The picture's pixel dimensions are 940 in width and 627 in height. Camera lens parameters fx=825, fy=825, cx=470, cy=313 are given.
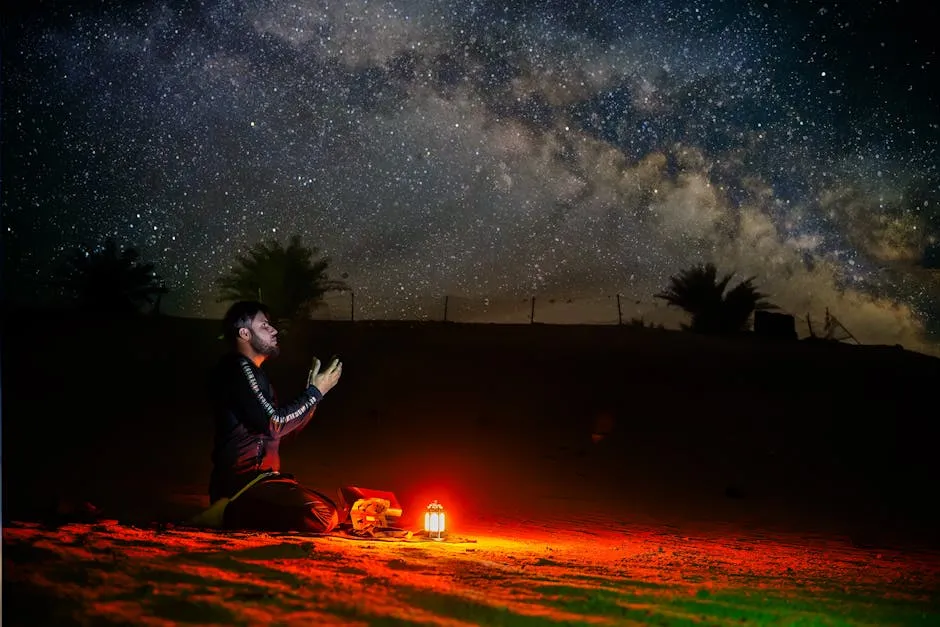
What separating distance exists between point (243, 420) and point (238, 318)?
2.99ft

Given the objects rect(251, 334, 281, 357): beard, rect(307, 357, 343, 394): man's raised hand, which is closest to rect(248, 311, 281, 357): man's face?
rect(251, 334, 281, 357): beard

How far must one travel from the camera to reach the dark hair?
7.21 meters

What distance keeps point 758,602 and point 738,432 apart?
15304 mm

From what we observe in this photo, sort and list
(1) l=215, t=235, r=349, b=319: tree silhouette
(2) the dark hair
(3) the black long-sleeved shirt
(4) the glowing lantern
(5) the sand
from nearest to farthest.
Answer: (5) the sand → (3) the black long-sleeved shirt → (2) the dark hair → (4) the glowing lantern → (1) l=215, t=235, r=349, b=319: tree silhouette

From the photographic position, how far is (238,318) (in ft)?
23.8

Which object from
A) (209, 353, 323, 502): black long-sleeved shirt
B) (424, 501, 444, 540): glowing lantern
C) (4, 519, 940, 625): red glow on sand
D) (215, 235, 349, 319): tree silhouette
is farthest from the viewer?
(215, 235, 349, 319): tree silhouette

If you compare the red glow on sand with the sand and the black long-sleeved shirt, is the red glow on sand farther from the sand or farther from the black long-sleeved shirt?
the black long-sleeved shirt

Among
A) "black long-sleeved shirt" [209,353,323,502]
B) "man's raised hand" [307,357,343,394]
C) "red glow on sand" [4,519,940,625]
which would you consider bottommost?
"red glow on sand" [4,519,940,625]

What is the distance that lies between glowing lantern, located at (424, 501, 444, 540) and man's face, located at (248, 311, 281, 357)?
6.41 ft

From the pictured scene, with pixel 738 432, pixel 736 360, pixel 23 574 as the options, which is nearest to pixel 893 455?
pixel 738 432

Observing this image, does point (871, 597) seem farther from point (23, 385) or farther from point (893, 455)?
point (23, 385)

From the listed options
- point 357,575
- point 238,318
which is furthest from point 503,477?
point 357,575

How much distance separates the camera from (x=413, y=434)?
63.2 ft

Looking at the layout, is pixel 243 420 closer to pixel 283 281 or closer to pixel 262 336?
pixel 262 336
